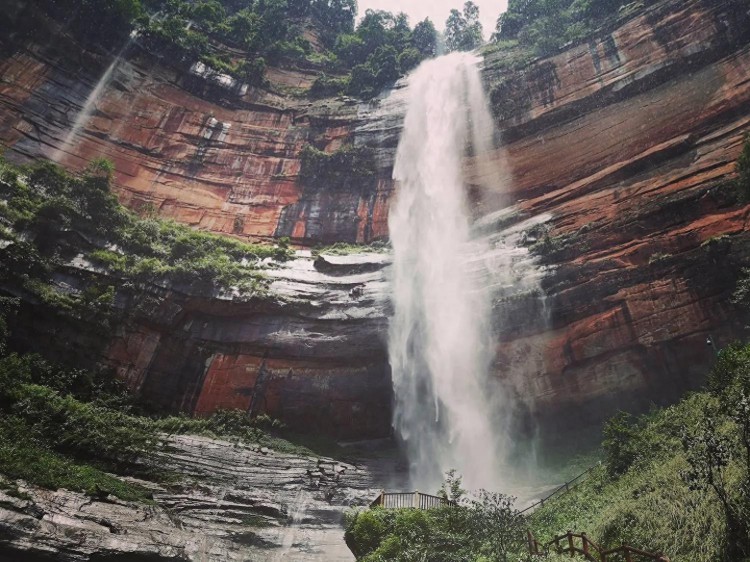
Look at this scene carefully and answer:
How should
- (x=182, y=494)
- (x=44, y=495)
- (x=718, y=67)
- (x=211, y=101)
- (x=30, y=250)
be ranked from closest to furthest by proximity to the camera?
(x=44, y=495) < (x=182, y=494) < (x=30, y=250) < (x=718, y=67) < (x=211, y=101)

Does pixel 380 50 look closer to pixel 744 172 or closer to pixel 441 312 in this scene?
pixel 441 312

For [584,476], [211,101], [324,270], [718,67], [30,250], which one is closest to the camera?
[584,476]

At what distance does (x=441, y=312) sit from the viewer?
2231 centimetres

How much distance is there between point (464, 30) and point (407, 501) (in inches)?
1781

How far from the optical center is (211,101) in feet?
103

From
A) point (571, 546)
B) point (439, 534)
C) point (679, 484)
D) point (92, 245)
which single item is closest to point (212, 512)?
point (439, 534)

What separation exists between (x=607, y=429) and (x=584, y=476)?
Answer: 2347 millimetres

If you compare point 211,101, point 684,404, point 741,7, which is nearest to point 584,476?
point 684,404

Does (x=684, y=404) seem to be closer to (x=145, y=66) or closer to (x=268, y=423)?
(x=268, y=423)

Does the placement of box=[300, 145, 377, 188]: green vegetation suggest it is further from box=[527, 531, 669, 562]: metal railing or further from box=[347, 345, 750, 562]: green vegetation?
box=[527, 531, 669, 562]: metal railing

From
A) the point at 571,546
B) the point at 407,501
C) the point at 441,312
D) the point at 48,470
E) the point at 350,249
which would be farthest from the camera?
A: the point at 350,249

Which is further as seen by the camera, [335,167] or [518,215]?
[335,167]

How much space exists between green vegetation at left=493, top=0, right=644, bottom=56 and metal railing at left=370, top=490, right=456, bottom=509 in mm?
27342

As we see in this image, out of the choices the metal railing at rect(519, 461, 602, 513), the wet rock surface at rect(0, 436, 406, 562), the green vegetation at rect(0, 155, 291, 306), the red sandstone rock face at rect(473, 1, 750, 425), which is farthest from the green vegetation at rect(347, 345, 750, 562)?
the green vegetation at rect(0, 155, 291, 306)
